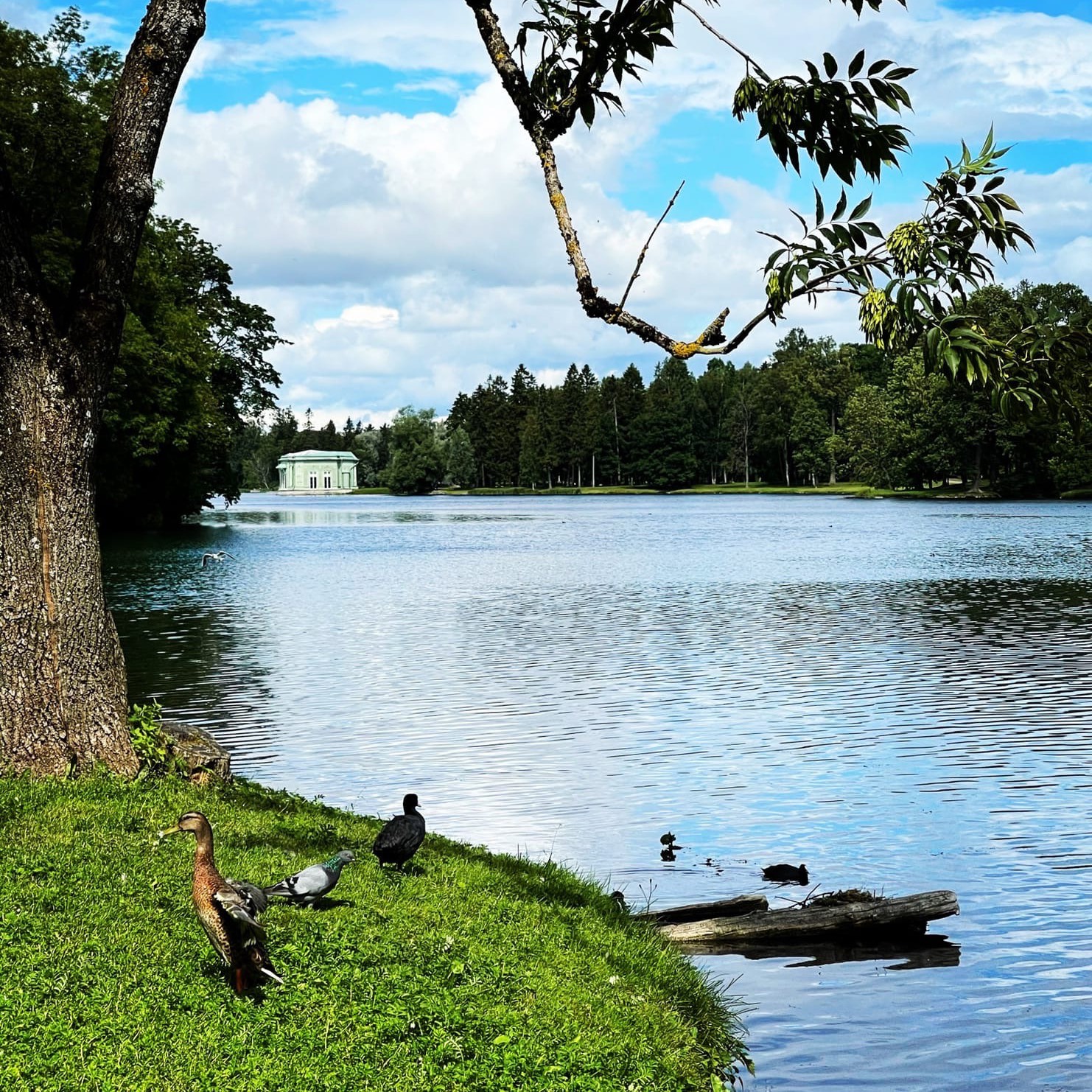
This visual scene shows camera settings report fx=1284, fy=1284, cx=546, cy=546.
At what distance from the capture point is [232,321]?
260 ft

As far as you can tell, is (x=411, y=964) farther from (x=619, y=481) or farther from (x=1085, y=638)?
(x=619, y=481)

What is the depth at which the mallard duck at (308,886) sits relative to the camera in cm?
797

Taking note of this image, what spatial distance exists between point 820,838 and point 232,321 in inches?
2823

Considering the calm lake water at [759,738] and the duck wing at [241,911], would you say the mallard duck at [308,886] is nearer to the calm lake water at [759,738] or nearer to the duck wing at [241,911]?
the duck wing at [241,911]

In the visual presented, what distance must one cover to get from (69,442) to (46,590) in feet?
3.95

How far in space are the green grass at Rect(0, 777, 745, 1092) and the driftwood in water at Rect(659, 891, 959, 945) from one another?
2.79ft

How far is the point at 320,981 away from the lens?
23.2 feet

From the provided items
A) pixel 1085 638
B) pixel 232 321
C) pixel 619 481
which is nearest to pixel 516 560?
pixel 1085 638

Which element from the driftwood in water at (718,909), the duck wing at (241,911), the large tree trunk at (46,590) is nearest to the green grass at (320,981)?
the duck wing at (241,911)

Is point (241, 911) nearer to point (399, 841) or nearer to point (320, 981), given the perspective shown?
point (320, 981)

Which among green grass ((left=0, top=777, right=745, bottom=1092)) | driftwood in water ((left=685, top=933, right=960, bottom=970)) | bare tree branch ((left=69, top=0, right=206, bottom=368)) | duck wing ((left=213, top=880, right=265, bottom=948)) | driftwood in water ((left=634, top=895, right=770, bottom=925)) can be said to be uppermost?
bare tree branch ((left=69, top=0, right=206, bottom=368))

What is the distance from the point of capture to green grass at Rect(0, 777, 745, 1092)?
6.35 metres

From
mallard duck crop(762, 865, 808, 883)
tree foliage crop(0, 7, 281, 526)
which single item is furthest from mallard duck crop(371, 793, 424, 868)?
tree foliage crop(0, 7, 281, 526)

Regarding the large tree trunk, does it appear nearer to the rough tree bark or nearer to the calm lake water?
the rough tree bark
